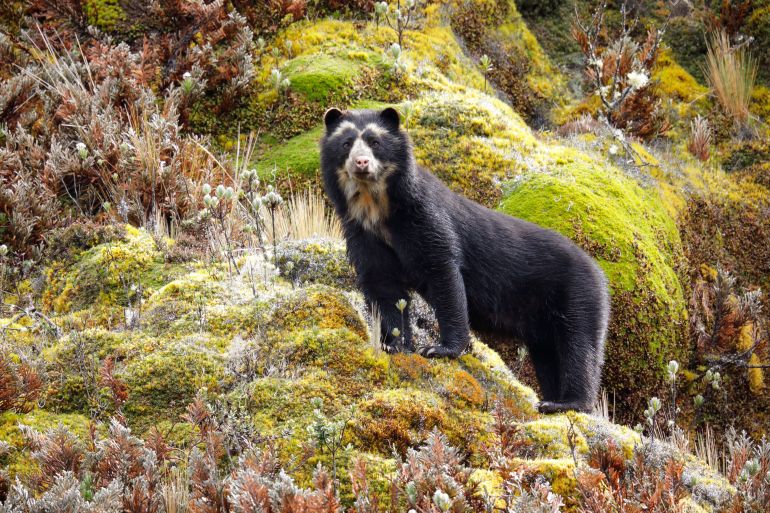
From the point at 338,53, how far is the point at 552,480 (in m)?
6.97

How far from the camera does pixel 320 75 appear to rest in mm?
8656

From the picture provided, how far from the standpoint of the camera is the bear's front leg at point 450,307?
15.8ft

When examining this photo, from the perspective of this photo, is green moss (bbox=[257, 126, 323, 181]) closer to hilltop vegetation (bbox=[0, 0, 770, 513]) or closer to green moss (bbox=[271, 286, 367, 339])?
hilltop vegetation (bbox=[0, 0, 770, 513])

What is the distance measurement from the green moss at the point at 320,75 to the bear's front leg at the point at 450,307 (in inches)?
166

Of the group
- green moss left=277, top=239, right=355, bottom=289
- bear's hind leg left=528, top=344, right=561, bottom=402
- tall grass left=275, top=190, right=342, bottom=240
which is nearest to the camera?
green moss left=277, top=239, right=355, bottom=289

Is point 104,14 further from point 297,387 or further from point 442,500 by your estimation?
point 442,500

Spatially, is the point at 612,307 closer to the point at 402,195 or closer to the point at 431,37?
the point at 402,195

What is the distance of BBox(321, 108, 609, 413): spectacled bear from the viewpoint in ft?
16.3

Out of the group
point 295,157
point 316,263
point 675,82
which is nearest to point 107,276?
point 316,263

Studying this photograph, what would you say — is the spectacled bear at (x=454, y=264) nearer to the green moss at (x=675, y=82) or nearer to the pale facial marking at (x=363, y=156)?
the pale facial marking at (x=363, y=156)

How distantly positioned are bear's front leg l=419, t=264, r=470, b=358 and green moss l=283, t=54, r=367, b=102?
4210 millimetres

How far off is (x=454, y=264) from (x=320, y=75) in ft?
14.6

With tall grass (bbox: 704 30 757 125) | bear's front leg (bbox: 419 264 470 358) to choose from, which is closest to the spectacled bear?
bear's front leg (bbox: 419 264 470 358)

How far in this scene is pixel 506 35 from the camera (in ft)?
36.6
